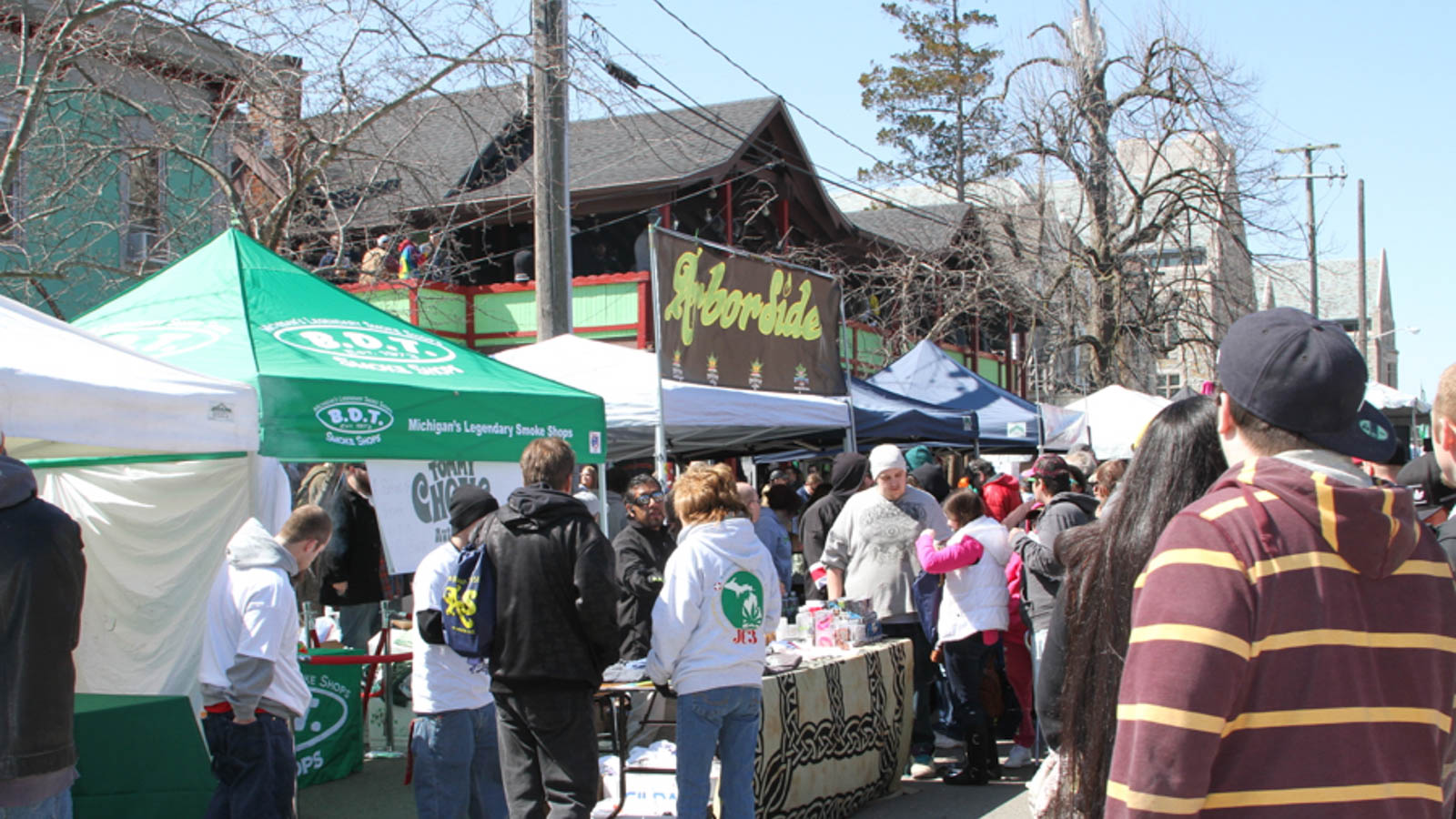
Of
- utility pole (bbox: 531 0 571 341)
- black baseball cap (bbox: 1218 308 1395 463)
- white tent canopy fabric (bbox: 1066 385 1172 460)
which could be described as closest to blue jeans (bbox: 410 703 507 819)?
black baseball cap (bbox: 1218 308 1395 463)

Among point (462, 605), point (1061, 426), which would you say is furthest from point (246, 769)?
point (1061, 426)

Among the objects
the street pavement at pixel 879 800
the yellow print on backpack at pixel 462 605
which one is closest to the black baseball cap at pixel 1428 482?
the street pavement at pixel 879 800

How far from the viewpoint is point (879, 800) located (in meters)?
7.00

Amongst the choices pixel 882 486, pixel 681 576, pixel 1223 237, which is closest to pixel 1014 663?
pixel 882 486

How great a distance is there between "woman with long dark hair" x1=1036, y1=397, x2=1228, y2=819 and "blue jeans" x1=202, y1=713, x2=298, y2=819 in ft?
11.7

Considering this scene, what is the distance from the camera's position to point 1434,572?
1.92m

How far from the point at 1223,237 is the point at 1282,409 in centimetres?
2663

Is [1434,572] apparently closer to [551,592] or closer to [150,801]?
[551,592]

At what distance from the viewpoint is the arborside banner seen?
923 cm

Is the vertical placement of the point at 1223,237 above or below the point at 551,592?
above

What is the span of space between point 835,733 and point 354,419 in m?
2.93

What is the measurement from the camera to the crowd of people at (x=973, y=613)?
1762mm

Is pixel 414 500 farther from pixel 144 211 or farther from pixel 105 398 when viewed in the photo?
pixel 144 211

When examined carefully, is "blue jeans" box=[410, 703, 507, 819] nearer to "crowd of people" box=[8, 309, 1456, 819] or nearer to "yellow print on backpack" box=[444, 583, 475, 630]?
"crowd of people" box=[8, 309, 1456, 819]
